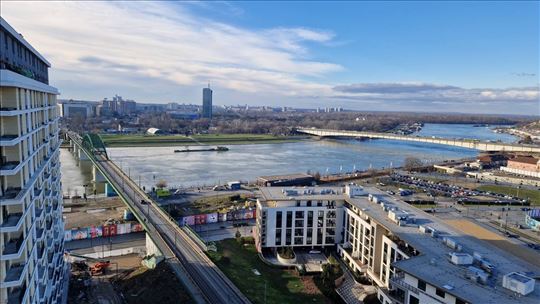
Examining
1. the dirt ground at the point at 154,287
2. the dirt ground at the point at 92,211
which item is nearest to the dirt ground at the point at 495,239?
the dirt ground at the point at 154,287

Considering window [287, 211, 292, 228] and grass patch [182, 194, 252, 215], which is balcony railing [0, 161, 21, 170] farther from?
grass patch [182, 194, 252, 215]

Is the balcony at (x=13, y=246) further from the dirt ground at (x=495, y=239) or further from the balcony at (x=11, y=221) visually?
the dirt ground at (x=495, y=239)

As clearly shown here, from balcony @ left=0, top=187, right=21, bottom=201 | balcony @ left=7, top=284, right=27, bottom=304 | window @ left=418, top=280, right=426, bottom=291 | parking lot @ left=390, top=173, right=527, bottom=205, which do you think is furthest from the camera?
parking lot @ left=390, top=173, right=527, bottom=205

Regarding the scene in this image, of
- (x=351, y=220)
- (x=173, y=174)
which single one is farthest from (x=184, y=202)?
(x=351, y=220)

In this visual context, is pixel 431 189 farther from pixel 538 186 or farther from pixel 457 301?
pixel 457 301

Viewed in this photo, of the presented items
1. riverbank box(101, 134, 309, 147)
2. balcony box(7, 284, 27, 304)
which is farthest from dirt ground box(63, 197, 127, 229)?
riverbank box(101, 134, 309, 147)

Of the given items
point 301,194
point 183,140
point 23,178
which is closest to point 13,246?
point 23,178

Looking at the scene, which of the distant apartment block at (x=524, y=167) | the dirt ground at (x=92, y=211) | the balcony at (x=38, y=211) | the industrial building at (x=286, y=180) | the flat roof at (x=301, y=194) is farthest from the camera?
the distant apartment block at (x=524, y=167)
